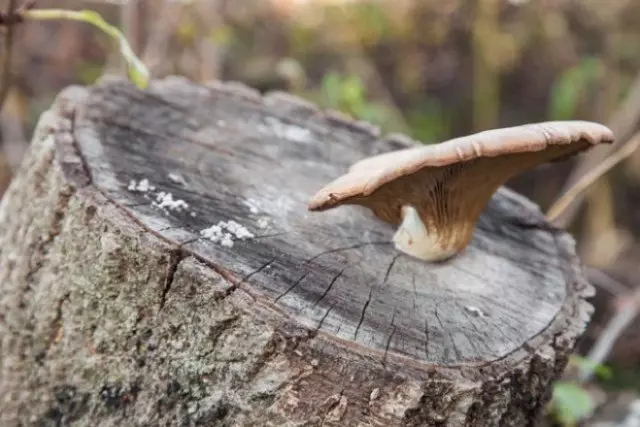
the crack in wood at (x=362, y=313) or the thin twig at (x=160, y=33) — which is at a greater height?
the crack in wood at (x=362, y=313)

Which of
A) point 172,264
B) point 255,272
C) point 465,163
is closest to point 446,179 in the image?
point 465,163

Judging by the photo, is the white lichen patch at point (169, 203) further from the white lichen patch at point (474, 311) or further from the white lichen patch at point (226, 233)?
the white lichen patch at point (474, 311)

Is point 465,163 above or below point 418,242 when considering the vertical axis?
above

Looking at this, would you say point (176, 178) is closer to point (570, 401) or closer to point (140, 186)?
point (140, 186)

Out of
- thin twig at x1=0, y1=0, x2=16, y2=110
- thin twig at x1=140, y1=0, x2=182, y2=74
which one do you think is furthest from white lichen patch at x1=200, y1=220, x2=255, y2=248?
thin twig at x1=140, y1=0, x2=182, y2=74

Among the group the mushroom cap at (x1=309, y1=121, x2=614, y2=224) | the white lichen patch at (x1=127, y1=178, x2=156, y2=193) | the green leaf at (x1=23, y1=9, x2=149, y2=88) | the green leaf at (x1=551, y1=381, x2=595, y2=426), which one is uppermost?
the mushroom cap at (x1=309, y1=121, x2=614, y2=224)

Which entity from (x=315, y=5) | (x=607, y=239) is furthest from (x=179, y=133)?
(x=315, y=5)

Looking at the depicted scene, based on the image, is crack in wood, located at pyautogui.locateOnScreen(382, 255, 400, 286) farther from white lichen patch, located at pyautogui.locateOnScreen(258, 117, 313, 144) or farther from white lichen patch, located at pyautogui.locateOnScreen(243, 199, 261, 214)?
white lichen patch, located at pyautogui.locateOnScreen(258, 117, 313, 144)

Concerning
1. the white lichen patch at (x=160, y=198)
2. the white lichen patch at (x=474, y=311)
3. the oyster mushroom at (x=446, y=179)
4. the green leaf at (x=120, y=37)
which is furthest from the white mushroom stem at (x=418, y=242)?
the green leaf at (x=120, y=37)
